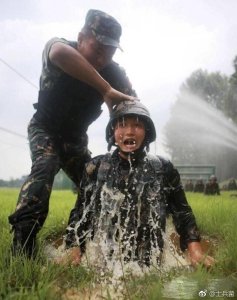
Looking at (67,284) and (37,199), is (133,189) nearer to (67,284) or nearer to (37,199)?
(37,199)

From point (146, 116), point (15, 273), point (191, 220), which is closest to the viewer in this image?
point (15, 273)

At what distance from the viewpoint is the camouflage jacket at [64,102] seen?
3574mm

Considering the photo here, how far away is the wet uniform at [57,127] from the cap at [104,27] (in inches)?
10.3

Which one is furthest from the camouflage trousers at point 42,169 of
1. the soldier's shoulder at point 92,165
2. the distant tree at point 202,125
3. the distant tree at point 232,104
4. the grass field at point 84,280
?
A: the distant tree at point 232,104

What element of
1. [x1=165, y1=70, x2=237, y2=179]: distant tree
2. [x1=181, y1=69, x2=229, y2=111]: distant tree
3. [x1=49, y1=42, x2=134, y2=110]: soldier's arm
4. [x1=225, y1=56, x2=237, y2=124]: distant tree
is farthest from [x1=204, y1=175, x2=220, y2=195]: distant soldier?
[x1=181, y1=69, x2=229, y2=111]: distant tree

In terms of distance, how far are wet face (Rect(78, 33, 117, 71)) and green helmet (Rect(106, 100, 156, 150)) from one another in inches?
16.0

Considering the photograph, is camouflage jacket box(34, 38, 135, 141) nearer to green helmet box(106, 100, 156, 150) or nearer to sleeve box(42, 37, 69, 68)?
sleeve box(42, 37, 69, 68)

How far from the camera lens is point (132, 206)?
11.7 ft

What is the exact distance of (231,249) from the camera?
2.97 m

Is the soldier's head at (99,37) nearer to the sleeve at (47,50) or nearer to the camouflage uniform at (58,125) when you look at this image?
the camouflage uniform at (58,125)

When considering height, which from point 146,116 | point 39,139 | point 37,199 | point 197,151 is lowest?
point 37,199

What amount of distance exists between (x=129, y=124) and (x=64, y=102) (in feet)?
1.90

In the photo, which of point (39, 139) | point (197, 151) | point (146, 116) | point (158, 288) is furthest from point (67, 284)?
point (197, 151)

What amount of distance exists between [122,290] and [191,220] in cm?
107
